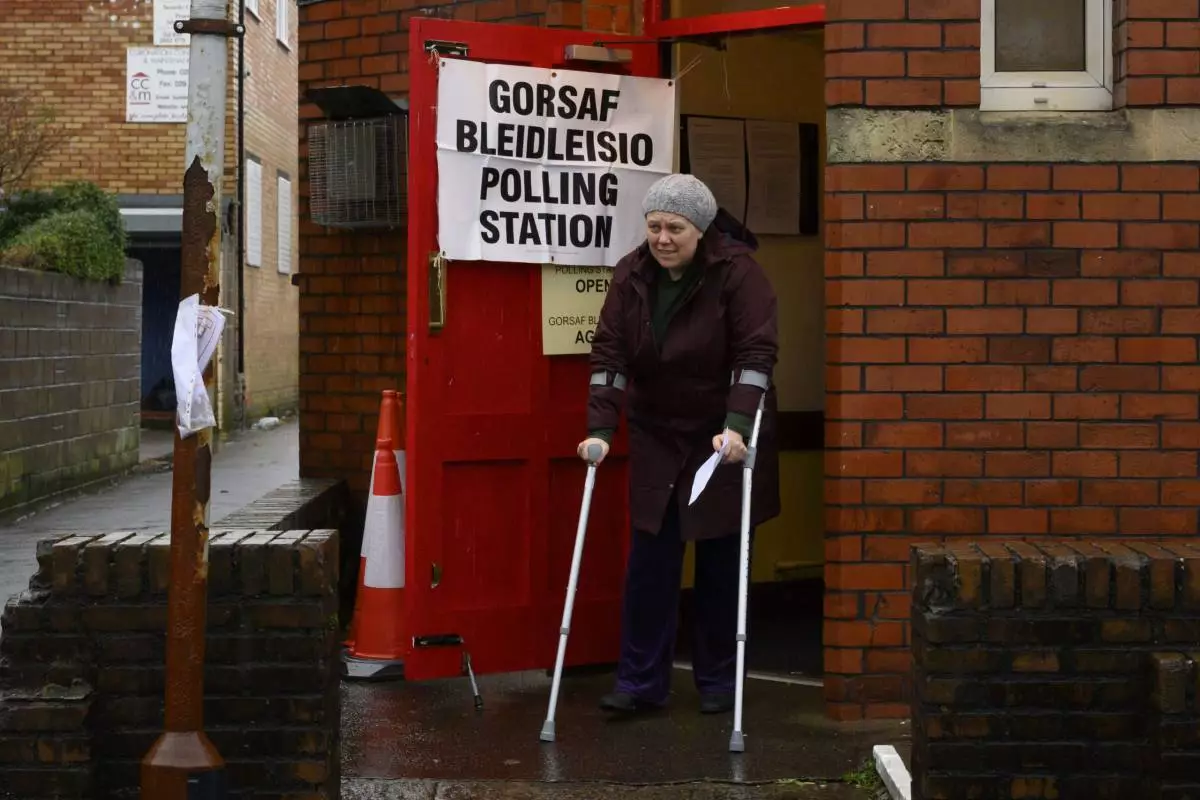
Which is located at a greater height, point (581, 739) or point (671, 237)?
point (671, 237)

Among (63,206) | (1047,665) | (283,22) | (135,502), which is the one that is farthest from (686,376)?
(283,22)

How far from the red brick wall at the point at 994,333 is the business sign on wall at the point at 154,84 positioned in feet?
58.5

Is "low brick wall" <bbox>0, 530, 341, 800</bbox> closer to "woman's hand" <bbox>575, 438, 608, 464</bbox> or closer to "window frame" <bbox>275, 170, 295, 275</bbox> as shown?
"woman's hand" <bbox>575, 438, 608, 464</bbox>

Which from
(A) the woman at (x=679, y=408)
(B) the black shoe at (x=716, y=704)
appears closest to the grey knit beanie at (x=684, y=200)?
(A) the woman at (x=679, y=408)

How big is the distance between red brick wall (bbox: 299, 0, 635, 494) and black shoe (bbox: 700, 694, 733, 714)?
7.80 ft

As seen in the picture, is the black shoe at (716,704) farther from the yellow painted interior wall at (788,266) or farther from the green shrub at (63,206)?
the green shrub at (63,206)

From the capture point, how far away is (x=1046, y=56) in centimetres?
601

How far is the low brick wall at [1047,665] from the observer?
424 centimetres

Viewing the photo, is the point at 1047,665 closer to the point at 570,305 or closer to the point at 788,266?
the point at 570,305

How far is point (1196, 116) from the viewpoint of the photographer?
5.81 m

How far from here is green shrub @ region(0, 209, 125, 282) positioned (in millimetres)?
13211

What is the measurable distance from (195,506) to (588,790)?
1.63m

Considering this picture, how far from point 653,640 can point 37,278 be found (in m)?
8.16

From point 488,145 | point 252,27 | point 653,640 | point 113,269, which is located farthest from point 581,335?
point 252,27
